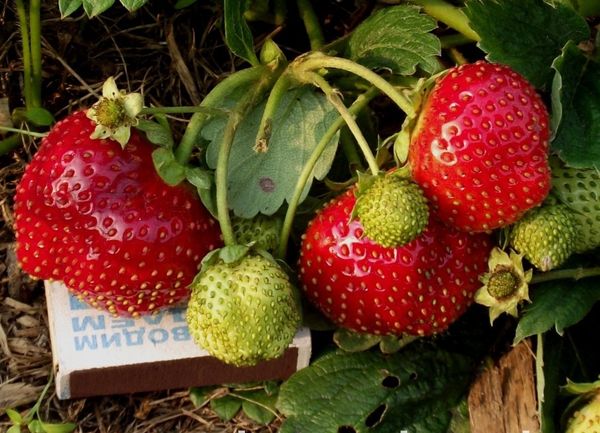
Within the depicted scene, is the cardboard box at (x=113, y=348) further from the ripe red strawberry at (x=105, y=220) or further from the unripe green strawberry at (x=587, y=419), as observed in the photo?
the unripe green strawberry at (x=587, y=419)

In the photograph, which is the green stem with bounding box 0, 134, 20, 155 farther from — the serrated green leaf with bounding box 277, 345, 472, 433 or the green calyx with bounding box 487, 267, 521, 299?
the green calyx with bounding box 487, 267, 521, 299

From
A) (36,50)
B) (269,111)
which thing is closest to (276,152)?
(269,111)

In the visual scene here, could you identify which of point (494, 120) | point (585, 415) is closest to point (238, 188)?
point (494, 120)

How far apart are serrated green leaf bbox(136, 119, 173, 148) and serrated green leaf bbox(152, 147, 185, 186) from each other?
0.4 inches

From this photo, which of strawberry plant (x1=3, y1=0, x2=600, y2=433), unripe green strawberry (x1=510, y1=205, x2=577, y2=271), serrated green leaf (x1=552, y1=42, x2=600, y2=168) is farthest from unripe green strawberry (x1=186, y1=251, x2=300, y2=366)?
serrated green leaf (x1=552, y1=42, x2=600, y2=168)

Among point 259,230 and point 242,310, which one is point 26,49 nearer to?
point 259,230

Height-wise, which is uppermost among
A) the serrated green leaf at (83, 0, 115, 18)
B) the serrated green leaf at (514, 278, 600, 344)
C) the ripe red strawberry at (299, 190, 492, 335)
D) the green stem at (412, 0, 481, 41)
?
the serrated green leaf at (83, 0, 115, 18)

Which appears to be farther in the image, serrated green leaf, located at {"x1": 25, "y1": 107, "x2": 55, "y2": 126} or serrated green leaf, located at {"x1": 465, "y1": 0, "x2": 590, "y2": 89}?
serrated green leaf, located at {"x1": 25, "y1": 107, "x2": 55, "y2": 126}

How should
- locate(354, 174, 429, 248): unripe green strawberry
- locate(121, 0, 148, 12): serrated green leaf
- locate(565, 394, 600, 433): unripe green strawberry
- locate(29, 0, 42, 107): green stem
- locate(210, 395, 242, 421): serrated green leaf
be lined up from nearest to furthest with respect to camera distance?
locate(354, 174, 429, 248): unripe green strawberry
locate(121, 0, 148, 12): serrated green leaf
locate(565, 394, 600, 433): unripe green strawberry
locate(29, 0, 42, 107): green stem
locate(210, 395, 242, 421): serrated green leaf

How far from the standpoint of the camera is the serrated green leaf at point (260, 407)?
5.54ft

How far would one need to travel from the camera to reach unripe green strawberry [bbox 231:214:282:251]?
144 cm

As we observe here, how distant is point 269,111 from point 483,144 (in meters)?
0.30

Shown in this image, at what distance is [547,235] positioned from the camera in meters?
1.35

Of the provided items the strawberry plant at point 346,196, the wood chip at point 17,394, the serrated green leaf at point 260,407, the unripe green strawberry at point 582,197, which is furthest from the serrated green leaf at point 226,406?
the unripe green strawberry at point 582,197
